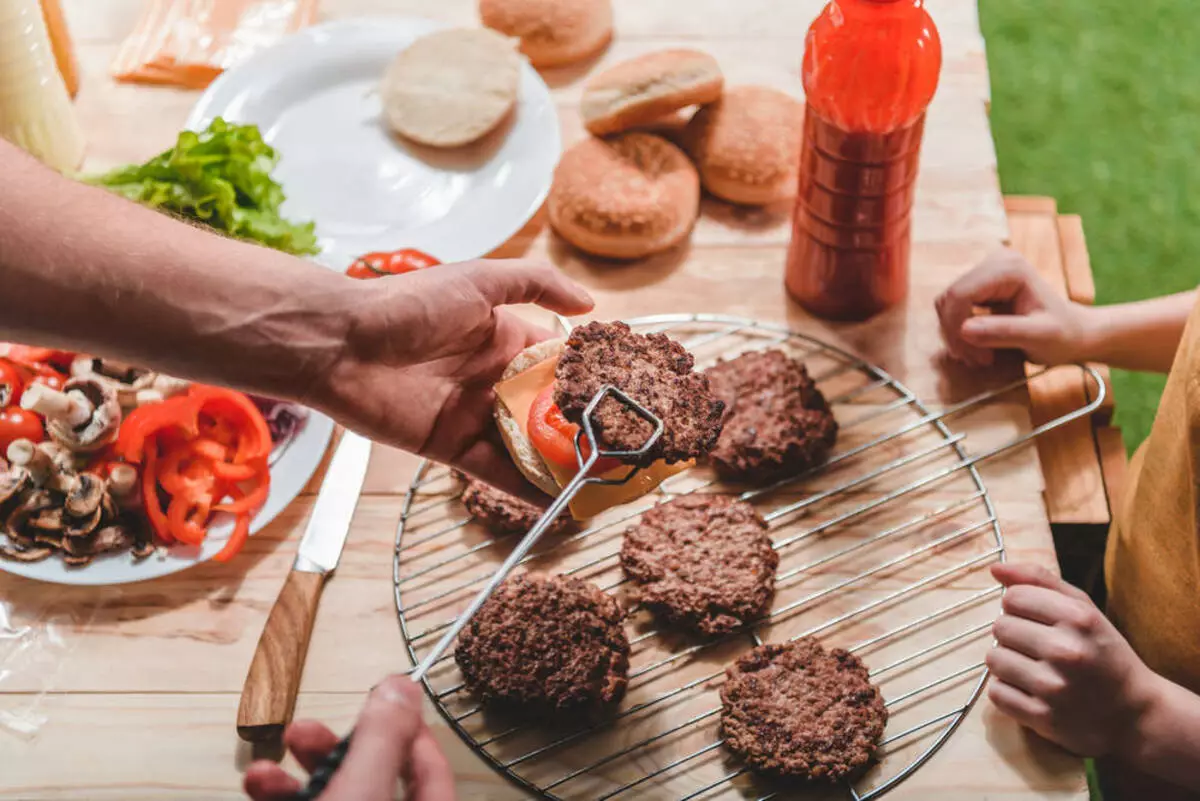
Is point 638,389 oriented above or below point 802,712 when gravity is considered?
above

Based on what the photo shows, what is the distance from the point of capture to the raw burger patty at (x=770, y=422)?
101 inches

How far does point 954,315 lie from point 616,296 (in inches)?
33.4

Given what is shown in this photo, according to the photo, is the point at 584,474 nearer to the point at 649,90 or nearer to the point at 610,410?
the point at 610,410

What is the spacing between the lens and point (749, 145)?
3006mm

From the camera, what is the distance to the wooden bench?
271cm

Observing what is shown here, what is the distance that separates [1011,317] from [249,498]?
182 cm

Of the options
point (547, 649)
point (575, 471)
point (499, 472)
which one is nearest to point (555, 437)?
point (575, 471)

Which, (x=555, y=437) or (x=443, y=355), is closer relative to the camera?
(x=555, y=437)

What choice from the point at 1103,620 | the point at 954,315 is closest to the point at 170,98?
the point at 954,315

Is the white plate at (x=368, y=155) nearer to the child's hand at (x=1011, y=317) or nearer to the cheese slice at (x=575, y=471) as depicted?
the cheese slice at (x=575, y=471)

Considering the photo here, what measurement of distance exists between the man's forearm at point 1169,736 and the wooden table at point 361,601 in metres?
0.14

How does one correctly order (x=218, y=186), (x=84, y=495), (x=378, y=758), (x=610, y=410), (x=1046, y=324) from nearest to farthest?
(x=378, y=758), (x=610, y=410), (x=84, y=495), (x=1046, y=324), (x=218, y=186)

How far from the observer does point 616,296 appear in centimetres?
296

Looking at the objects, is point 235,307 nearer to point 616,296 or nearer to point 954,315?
point 616,296
